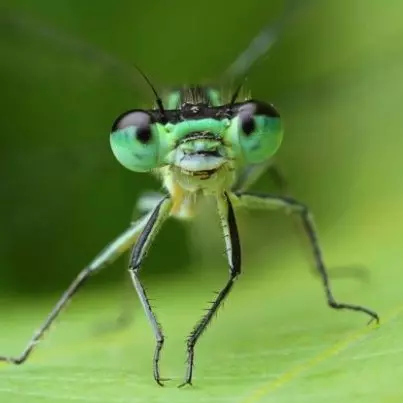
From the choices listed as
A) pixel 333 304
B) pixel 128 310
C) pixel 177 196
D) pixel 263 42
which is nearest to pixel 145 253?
pixel 177 196

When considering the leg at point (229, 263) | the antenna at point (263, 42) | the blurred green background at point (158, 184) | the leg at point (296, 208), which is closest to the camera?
the leg at point (229, 263)

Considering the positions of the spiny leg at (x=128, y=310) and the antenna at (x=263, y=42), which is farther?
the antenna at (x=263, y=42)

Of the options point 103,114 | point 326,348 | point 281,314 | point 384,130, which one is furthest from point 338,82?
point 326,348

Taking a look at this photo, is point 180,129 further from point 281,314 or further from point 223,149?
point 281,314

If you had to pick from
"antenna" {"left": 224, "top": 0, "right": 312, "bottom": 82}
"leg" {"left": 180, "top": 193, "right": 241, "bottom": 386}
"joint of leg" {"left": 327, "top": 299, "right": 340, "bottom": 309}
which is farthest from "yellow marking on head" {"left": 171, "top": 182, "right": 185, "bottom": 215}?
"antenna" {"left": 224, "top": 0, "right": 312, "bottom": 82}

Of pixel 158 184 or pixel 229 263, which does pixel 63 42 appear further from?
pixel 229 263

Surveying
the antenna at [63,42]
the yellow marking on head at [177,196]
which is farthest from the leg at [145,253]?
the antenna at [63,42]

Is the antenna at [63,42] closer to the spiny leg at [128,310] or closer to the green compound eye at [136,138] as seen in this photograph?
the spiny leg at [128,310]
